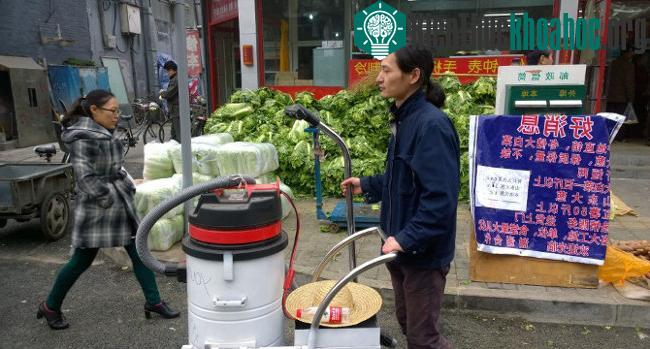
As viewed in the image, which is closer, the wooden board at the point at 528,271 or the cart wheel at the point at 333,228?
the wooden board at the point at 528,271

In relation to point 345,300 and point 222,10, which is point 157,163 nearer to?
point 345,300

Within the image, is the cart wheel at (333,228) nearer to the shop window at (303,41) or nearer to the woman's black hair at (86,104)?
the woman's black hair at (86,104)

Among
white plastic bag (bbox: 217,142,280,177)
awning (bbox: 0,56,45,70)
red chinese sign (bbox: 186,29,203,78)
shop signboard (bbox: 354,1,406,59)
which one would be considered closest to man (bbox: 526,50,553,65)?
shop signboard (bbox: 354,1,406,59)

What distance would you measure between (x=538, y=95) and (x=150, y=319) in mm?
3610

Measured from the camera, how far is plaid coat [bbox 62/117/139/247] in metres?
3.41

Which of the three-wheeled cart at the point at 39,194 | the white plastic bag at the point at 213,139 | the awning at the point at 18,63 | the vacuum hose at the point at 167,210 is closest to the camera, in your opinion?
the vacuum hose at the point at 167,210

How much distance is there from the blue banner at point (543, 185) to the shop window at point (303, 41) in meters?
6.74

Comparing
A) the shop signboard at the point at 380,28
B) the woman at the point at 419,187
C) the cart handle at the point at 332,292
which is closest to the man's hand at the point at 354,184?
the woman at the point at 419,187

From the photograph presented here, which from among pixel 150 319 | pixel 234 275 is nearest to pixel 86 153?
pixel 150 319

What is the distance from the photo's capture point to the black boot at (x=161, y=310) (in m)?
3.82

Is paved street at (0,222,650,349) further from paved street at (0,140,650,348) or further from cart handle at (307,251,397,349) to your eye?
cart handle at (307,251,397,349)

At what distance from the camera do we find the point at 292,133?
→ 7547mm

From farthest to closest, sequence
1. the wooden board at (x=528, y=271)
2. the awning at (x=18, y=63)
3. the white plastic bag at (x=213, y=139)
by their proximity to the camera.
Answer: the awning at (x=18, y=63), the white plastic bag at (x=213, y=139), the wooden board at (x=528, y=271)

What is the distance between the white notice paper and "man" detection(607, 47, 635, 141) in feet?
25.8
